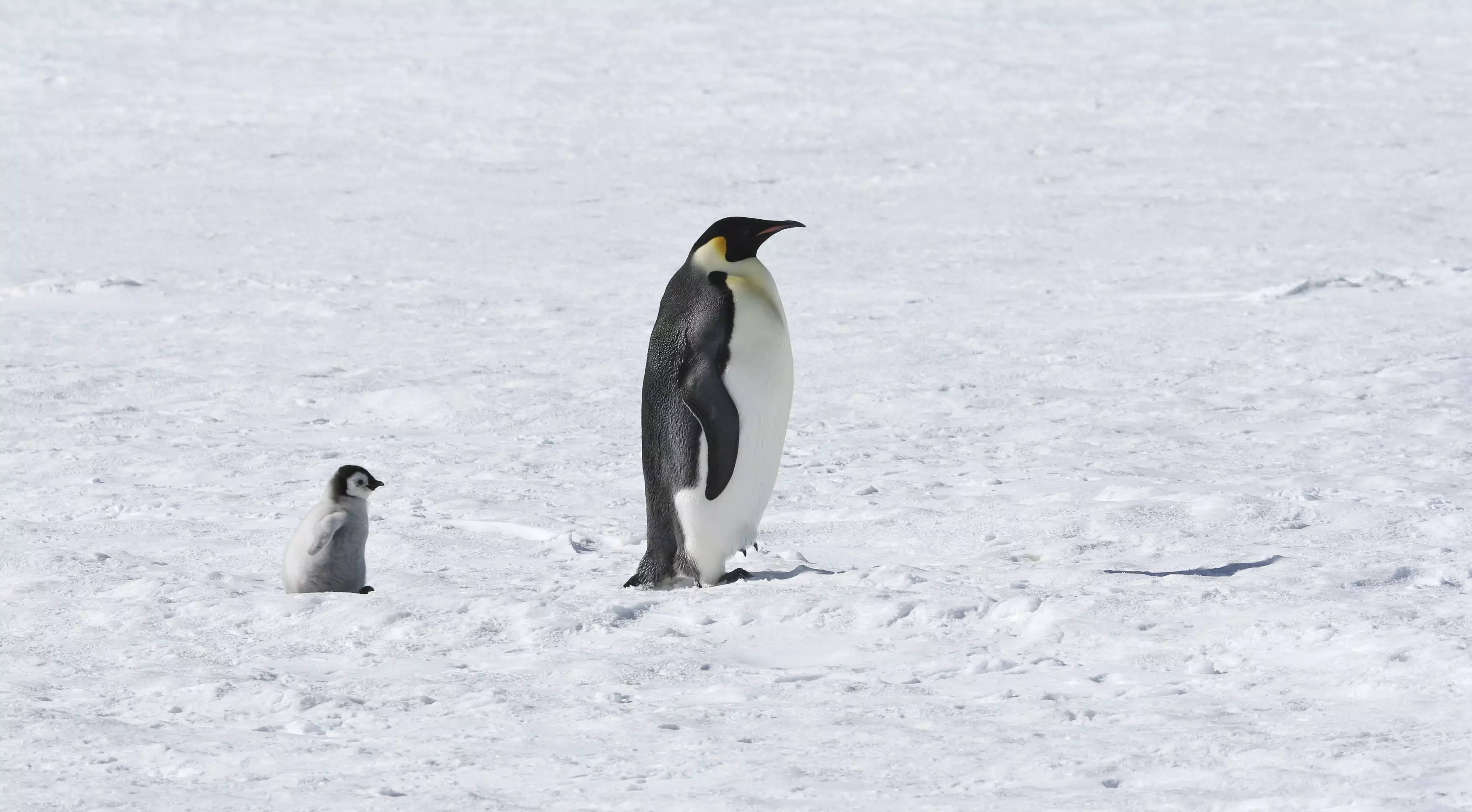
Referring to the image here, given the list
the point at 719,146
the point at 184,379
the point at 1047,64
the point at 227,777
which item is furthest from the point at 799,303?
the point at 1047,64

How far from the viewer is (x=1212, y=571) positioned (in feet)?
14.0

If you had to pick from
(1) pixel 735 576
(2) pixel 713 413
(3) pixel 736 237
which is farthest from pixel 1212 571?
(3) pixel 736 237

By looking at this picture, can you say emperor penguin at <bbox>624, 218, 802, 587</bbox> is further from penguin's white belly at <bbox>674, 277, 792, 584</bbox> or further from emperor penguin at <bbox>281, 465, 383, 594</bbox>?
emperor penguin at <bbox>281, 465, 383, 594</bbox>

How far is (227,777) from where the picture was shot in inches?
114

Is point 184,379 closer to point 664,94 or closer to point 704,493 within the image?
point 704,493

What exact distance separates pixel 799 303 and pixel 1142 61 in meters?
8.72

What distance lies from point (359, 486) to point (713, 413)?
0.93 m

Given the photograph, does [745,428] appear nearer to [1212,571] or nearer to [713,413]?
[713,413]

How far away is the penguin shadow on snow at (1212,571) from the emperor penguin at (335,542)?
1888 millimetres

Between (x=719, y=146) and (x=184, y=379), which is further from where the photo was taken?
(x=719, y=146)

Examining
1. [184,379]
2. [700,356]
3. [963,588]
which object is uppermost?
[700,356]

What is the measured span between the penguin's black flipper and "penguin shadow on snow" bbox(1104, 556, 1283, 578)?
1.00m

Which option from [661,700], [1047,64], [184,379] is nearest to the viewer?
[661,700]

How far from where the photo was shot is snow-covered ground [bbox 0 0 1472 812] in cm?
306
